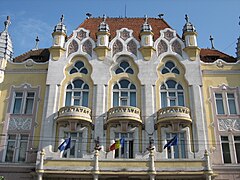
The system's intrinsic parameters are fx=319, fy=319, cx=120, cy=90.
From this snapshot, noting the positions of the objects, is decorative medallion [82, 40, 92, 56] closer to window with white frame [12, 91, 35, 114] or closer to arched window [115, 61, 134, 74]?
arched window [115, 61, 134, 74]

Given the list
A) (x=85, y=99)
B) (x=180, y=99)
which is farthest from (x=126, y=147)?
(x=180, y=99)

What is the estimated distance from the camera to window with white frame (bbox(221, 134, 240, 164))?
968 inches

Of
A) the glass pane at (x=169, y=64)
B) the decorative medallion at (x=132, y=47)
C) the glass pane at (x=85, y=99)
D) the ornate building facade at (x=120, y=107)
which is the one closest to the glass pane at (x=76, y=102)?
the ornate building facade at (x=120, y=107)

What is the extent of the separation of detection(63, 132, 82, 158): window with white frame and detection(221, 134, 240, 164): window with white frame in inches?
440

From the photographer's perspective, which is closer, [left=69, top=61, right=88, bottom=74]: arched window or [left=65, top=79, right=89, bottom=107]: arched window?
[left=65, top=79, right=89, bottom=107]: arched window

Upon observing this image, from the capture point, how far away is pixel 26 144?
25.2 metres

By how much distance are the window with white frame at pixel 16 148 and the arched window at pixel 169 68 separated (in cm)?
1279

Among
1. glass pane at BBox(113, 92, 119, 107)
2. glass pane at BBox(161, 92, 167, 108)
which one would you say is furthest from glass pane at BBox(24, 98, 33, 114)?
glass pane at BBox(161, 92, 167, 108)

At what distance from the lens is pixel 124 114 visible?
24.4m

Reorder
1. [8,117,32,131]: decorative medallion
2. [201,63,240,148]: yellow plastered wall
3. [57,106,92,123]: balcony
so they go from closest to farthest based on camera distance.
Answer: [57,106,92,123]: balcony, [8,117,32,131]: decorative medallion, [201,63,240,148]: yellow plastered wall

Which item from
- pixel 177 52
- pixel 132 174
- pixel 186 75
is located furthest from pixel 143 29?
pixel 132 174

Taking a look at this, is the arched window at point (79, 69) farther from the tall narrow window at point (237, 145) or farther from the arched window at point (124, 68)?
the tall narrow window at point (237, 145)

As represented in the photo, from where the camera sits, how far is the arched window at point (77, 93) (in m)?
26.5

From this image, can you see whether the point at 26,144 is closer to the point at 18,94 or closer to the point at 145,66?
the point at 18,94
